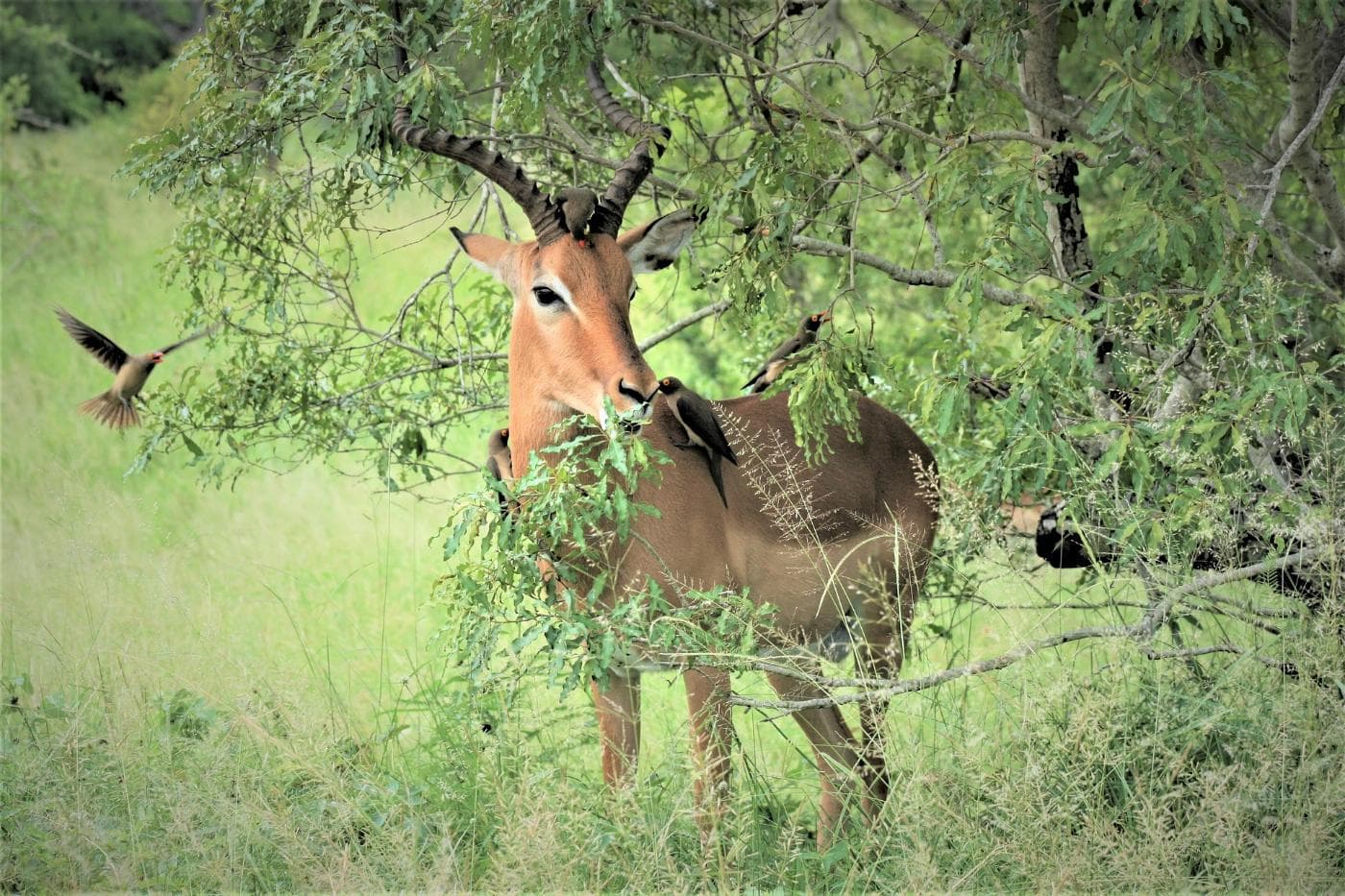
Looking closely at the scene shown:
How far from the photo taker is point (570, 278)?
15.9ft

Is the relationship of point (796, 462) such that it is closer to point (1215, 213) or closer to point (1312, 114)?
point (1215, 213)

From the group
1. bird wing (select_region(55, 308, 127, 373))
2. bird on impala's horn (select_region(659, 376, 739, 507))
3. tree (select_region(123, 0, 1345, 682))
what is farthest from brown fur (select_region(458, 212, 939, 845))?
bird wing (select_region(55, 308, 127, 373))

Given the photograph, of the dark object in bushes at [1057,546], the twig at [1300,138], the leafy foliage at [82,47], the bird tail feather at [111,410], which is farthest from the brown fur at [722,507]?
the leafy foliage at [82,47]

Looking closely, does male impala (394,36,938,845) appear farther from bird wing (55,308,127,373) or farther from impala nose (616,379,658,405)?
bird wing (55,308,127,373)

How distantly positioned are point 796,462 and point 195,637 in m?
3.26

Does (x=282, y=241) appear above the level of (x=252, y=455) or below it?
A: below

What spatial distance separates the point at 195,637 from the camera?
23.3 ft

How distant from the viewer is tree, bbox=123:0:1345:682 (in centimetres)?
468

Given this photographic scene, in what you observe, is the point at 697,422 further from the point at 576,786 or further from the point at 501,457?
the point at 576,786

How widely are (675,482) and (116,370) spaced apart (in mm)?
4352

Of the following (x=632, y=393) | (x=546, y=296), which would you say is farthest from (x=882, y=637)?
(x=546, y=296)

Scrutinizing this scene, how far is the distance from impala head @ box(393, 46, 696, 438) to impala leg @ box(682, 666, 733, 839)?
1.02 metres

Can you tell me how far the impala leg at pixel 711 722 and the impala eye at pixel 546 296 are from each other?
4.37ft

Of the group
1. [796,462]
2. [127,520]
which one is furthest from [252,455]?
[796,462]
